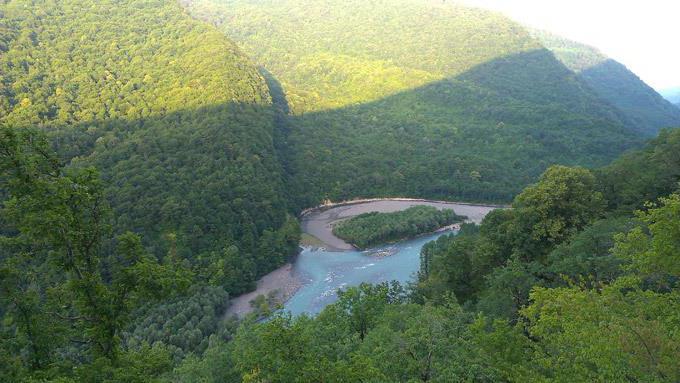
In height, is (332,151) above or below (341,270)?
above

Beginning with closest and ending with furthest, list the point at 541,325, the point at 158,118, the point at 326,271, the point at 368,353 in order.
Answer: the point at 541,325
the point at 368,353
the point at 326,271
the point at 158,118

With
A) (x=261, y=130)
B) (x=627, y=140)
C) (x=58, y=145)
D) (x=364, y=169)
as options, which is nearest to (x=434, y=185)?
(x=364, y=169)

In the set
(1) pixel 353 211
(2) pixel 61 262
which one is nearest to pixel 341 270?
(1) pixel 353 211

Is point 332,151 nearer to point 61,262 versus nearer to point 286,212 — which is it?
point 286,212

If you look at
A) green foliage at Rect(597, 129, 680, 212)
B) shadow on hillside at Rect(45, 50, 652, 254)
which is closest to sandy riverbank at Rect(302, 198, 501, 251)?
shadow on hillside at Rect(45, 50, 652, 254)

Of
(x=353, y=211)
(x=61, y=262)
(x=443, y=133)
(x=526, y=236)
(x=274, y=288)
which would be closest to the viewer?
(x=61, y=262)

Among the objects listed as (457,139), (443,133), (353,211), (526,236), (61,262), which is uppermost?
(61,262)

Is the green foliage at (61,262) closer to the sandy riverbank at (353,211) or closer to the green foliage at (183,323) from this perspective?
the green foliage at (183,323)
